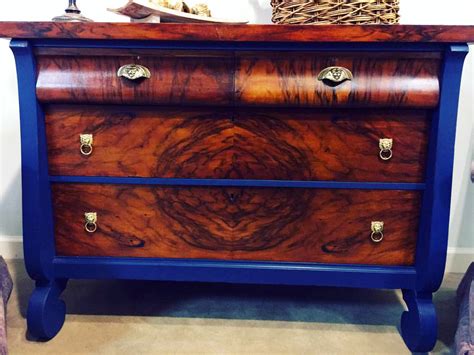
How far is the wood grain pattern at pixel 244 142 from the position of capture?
1.15 m

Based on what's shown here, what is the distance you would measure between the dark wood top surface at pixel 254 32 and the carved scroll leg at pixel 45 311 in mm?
678

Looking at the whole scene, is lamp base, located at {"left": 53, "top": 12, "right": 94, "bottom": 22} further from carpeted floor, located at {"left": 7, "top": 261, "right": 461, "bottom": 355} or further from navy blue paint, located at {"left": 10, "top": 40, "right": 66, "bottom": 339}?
carpeted floor, located at {"left": 7, "top": 261, "right": 461, "bottom": 355}

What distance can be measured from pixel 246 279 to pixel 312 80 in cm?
55

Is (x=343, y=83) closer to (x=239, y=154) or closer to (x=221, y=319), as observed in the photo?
(x=239, y=154)

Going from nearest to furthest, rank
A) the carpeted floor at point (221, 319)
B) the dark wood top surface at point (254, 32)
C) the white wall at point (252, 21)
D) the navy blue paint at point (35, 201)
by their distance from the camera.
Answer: the dark wood top surface at point (254, 32) → the navy blue paint at point (35, 201) → the carpeted floor at point (221, 319) → the white wall at point (252, 21)

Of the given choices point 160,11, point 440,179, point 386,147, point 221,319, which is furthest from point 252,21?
point 221,319

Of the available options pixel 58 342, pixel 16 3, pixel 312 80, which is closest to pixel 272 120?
pixel 312 80

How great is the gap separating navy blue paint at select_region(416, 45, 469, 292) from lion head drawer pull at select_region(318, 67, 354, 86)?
0.23 meters

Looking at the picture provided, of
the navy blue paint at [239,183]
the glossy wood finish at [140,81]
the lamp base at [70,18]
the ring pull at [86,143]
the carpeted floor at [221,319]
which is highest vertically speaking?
the lamp base at [70,18]

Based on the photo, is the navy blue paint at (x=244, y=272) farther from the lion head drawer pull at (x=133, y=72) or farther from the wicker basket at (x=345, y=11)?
the wicker basket at (x=345, y=11)

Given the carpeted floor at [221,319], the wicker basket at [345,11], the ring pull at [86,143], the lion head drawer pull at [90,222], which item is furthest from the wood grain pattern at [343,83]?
the carpeted floor at [221,319]

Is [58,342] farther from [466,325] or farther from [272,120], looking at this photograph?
[466,325]

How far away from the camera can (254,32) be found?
1.05 metres

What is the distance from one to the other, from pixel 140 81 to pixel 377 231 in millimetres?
720
